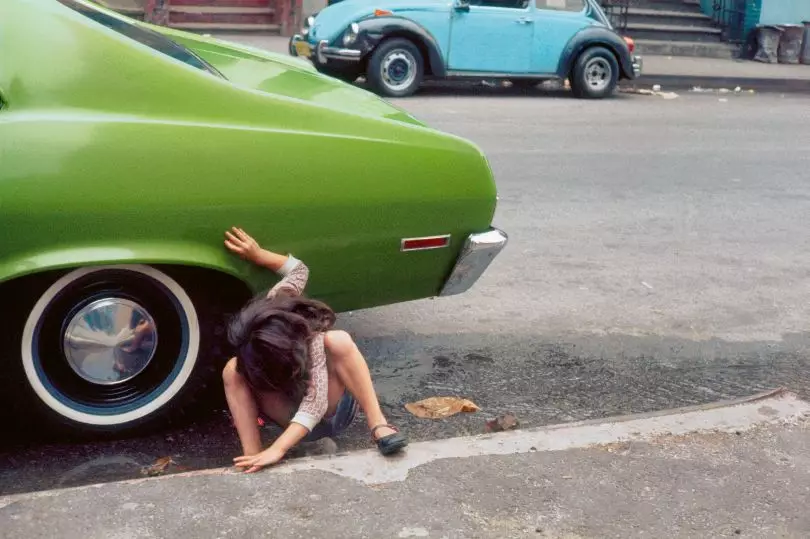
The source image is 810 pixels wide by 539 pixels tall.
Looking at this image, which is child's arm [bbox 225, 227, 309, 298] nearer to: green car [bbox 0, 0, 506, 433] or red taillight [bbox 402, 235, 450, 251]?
green car [bbox 0, 0, 506, 433]

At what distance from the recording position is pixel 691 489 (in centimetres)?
334

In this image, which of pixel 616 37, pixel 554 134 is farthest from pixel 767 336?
pixel 616 37

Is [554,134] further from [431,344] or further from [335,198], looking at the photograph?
[335,198]

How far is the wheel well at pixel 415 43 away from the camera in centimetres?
1327

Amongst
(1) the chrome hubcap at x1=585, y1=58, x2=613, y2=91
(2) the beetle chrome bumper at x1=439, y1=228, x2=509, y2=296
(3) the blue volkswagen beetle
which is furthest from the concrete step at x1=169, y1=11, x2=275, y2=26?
(2) the beetle chrome bumper at x1=439, y1=228, x2=509, y2=296

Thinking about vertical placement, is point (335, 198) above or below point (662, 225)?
above

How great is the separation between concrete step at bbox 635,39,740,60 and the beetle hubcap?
24.8 feet

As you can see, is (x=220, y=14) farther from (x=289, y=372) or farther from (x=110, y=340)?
(x=289, y=372)

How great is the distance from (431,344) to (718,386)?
4.01 feet

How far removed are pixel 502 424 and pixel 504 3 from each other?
10302 mm

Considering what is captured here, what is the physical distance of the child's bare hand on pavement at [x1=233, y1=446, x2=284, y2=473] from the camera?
130 inches

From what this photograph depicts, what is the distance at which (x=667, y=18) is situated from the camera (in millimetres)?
21047

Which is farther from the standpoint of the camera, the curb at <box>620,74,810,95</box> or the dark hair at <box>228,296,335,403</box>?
the curb at <box>620,74,810,95</box>

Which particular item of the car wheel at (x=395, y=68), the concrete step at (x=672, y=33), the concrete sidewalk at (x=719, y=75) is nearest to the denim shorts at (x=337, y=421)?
the car wheel at (x=395, y=68)
